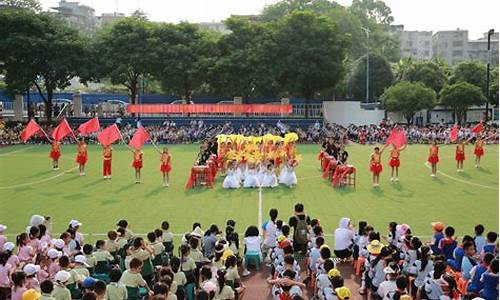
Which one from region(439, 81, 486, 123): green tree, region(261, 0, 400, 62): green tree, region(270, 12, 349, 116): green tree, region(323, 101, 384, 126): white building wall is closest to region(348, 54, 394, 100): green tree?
region(323, 101, 384, 126): white building wall

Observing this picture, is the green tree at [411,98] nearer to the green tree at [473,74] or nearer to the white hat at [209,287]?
the green tree at [473,74]

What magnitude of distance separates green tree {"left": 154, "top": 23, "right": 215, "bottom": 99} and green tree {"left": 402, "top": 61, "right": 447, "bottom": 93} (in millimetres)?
19590

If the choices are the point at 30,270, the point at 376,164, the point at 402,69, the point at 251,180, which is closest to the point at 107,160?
the point at 251,180

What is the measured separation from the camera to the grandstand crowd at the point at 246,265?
860 centimetres

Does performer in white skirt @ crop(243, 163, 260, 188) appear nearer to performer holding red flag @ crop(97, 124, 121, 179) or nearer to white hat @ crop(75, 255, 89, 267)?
performer holding red flag @ crop(97, 124, 121, 179)

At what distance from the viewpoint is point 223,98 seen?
178ft

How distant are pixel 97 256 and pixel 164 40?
36.9 m

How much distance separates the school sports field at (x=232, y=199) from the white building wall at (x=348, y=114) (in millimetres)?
21560

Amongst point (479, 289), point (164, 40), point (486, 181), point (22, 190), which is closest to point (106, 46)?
point (164, 40)

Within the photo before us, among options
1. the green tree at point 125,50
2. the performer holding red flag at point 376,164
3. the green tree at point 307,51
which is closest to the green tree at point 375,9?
the green tree at point 307,51

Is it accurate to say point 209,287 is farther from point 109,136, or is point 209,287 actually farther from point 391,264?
point 109,136

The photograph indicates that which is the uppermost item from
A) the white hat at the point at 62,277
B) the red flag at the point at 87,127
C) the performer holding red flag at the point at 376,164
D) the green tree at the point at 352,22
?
the green tree at the point at 352,22

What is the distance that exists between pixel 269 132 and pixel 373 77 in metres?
19.2

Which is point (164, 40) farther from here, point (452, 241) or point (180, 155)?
point (452, 241)
